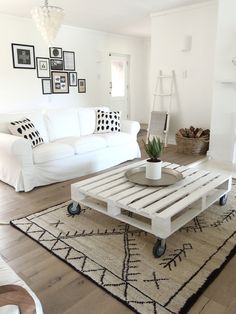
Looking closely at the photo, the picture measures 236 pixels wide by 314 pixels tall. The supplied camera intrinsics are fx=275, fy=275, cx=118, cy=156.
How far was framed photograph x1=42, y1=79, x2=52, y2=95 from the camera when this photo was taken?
554 cm

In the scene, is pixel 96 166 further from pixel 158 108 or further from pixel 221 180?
pixel 158 108

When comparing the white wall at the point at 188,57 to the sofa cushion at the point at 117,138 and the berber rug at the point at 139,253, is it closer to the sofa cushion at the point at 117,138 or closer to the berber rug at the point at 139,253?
the sofa cushion at the point at 117,138

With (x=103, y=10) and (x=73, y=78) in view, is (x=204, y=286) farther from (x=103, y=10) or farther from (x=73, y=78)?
(x=73, y=78)

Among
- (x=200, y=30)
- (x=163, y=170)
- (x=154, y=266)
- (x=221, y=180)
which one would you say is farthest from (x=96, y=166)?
(x=200, y=30)

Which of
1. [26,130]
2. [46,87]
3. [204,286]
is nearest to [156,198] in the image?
[204,286]

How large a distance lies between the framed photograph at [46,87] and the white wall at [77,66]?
8 centimetres

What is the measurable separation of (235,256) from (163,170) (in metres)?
1.00

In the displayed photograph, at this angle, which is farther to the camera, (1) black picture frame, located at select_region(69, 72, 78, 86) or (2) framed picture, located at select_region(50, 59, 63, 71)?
(1) black picture frame, located at select_region(69, 72, 78, 86)

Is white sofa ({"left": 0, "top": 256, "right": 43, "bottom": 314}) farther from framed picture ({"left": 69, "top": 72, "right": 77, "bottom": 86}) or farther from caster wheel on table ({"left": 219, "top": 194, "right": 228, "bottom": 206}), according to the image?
framed picture ({"left": 69, "top": 72, "right": 77, "bottom": 86})

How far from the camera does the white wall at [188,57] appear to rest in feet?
15.0

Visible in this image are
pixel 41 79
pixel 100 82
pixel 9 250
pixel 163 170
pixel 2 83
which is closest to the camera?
pixel 9 250

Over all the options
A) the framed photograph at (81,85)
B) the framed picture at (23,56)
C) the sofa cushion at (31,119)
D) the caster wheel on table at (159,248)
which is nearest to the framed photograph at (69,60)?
the framed photograph at (81,85)

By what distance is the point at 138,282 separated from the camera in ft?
5.46

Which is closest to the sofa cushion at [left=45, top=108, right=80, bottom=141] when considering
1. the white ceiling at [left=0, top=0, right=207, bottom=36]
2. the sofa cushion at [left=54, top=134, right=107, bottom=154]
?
the sofa cushion at [left=54, top=134, right=107, bottom=154]
